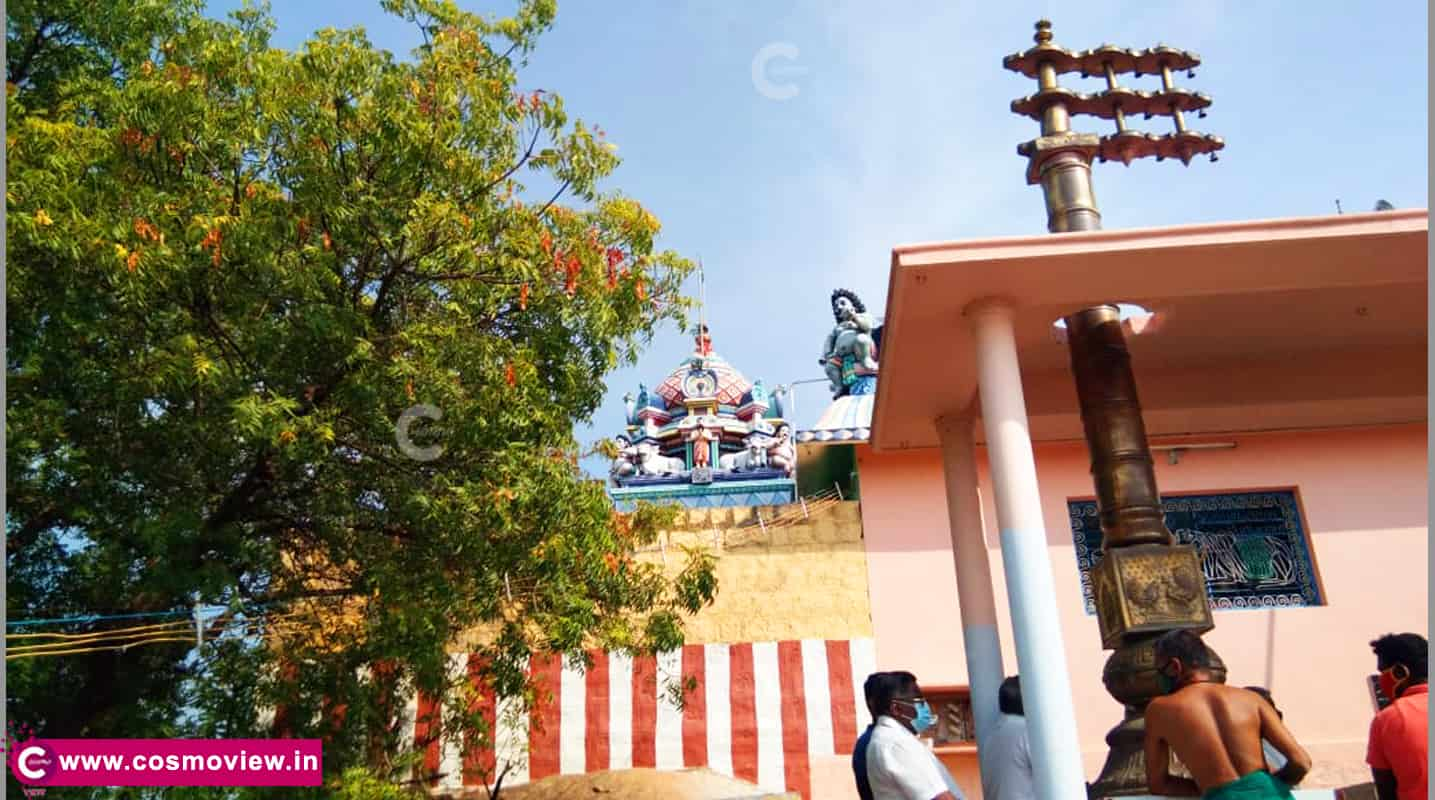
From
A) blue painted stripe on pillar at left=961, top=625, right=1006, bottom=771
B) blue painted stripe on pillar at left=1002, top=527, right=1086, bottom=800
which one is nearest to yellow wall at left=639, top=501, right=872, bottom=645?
blue painted stripe on pillar at left=961, top=625, right=1006, bottom=771

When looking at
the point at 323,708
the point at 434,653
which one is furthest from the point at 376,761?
the point at 434,653

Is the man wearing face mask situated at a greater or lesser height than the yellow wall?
lesser

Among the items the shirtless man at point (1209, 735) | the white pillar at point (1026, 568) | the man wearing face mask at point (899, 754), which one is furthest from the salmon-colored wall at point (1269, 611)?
the shirtless man at point (1209, 735)

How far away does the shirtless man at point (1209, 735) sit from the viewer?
3.89 metres

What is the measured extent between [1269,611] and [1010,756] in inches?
278

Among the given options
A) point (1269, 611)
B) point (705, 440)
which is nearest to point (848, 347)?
point (705, 440)

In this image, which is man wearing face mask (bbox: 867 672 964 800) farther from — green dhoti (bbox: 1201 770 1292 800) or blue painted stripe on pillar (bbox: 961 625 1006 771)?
blue painted stripe on pillar (bbox: 961 625 1006 771)

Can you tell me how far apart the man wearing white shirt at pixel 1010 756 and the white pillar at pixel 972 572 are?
4.26ft

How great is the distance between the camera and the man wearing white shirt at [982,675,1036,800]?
5.91 m

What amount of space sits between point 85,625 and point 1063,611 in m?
9.10

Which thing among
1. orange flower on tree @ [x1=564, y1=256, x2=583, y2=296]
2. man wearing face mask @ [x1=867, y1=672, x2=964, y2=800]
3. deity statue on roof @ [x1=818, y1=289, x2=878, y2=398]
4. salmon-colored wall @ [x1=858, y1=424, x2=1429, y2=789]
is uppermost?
deity statue on roof @ [x1=818, y1=289, x2=878, y2=398]

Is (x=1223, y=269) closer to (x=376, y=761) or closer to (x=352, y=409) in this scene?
(x=352, y=409)

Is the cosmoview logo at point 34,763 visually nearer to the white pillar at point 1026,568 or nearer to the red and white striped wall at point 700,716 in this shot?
the red and white striped wall at point 700,716

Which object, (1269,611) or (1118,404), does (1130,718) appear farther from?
(1269,611)
